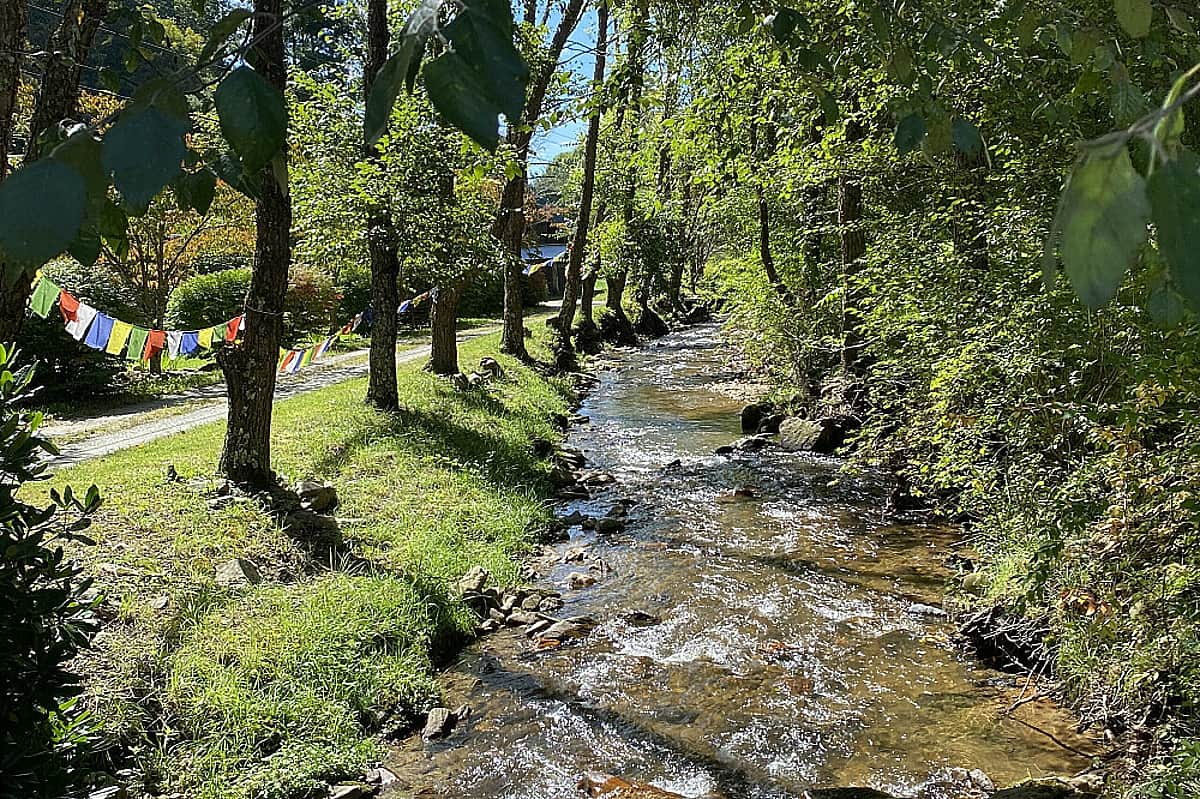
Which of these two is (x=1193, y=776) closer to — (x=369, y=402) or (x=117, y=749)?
(x=117, y=749)

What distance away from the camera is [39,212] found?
707 millimetres

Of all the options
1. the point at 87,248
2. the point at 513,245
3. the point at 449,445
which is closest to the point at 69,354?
the point at 449,445

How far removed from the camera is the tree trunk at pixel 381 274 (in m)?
9.42

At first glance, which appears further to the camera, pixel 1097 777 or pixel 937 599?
pixel 937 599

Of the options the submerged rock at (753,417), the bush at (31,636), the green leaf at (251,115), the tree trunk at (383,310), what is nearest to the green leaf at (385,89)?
the green leaf at (251,115)

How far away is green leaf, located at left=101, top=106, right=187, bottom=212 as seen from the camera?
752mm

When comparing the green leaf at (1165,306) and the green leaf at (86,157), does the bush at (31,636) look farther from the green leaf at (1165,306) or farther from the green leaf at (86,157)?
the green leaf at (1165,306)

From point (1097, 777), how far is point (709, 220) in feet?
45.4

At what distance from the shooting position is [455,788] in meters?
4.25

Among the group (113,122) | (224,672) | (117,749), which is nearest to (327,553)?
(224,672)

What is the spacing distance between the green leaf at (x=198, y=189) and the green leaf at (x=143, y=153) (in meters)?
0.44

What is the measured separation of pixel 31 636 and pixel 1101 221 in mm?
3203

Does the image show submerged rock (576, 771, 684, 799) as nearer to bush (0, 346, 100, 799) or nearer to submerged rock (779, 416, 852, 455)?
bush (0, 346, 100, 799)

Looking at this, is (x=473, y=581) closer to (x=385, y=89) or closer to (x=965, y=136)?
(x=965, y=136)
